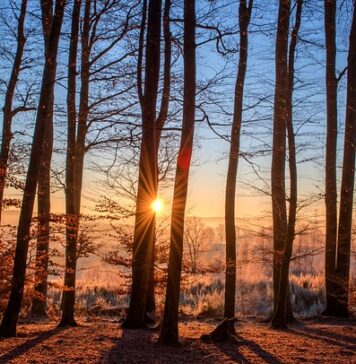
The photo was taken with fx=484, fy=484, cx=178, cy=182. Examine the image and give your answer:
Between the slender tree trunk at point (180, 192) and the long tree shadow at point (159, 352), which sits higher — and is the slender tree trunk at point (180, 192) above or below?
above

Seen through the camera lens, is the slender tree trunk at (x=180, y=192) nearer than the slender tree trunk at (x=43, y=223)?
Yes

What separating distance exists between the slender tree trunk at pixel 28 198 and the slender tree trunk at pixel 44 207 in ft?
1.02

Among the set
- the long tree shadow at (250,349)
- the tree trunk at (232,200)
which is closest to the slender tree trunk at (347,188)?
Answer: the tree trunk at (232,200)

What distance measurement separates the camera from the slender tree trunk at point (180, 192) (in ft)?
24.3

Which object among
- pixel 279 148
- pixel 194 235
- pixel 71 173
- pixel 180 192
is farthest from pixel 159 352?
pixel 194 235

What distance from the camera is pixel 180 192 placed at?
7.79m

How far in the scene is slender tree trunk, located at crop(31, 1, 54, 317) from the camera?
868 centimetres

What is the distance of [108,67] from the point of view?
34.3 ft

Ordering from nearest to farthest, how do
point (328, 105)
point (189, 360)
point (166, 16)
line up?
1. point (189, 360)
2. point (166, 16)
3. point (328, 105)

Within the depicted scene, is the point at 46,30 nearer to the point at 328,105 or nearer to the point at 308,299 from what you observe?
the point at 328,105

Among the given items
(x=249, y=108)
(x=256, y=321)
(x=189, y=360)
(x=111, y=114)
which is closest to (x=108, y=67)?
(x=111, y=114)

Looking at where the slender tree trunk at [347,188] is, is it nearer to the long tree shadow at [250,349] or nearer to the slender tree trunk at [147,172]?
the long tree shadow at [250,349]

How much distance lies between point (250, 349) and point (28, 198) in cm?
439

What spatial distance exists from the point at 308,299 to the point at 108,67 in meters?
12.0
